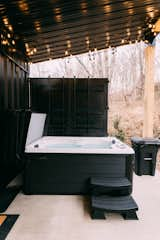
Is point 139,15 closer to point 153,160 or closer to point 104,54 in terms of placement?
point 153,160

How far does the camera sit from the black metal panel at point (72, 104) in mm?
5746

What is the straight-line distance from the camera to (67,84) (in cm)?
582

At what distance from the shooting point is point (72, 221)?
2746 mm

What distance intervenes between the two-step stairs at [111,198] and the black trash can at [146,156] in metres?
1.42

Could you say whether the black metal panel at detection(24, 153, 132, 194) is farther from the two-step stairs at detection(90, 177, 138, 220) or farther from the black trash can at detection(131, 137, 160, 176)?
the black trash can at detection(131, 137, 160, 176)

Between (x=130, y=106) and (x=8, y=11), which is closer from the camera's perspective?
(x=8, y=11)

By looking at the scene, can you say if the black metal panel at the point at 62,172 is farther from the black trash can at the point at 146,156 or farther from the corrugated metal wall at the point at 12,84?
the black trash can at the point at 146,156

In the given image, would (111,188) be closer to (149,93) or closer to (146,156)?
(146,156)

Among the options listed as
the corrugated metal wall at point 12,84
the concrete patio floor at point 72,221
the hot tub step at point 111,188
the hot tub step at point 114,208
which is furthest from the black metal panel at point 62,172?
the corrugated metal wall at point 12,84

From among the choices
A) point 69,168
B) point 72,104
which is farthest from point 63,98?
point 69,168

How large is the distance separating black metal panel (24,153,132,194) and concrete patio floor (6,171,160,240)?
0.14 metres

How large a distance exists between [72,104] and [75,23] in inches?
83.6

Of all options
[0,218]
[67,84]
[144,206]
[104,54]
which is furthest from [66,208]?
[104,54]

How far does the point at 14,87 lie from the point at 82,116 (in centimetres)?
191
